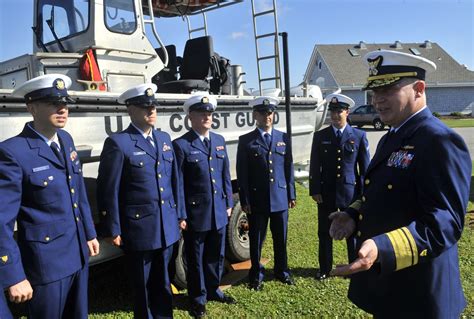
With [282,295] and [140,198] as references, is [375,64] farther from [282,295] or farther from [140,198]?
[282,295]

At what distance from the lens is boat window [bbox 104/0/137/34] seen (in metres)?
3.61

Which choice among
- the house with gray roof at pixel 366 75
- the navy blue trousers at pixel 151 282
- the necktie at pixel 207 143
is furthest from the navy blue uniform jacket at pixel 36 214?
the house with gray roof at pixel 366 75

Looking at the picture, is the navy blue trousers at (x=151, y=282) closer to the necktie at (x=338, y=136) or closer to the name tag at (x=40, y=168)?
the name tag at (x=40, y=168)

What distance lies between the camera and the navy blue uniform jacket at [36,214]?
1959 millimetres

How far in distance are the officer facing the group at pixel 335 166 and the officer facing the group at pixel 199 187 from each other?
108 centimetres

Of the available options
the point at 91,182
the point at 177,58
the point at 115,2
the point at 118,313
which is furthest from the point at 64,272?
the point at 177,58

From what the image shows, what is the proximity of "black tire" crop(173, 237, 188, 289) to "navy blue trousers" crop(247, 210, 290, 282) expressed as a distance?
0.64 m

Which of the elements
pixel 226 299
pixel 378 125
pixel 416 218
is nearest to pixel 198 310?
pixel 226 299

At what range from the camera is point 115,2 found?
12.0 ft

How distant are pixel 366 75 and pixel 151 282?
102 feet

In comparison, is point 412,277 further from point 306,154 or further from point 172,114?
point 306,154

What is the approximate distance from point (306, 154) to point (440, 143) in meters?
3.63

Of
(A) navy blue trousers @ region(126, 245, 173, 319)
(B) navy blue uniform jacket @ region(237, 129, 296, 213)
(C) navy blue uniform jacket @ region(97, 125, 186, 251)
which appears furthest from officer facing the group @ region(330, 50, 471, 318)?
(B) navy blue uniform jacket @ region(237, 129, 296, 213)

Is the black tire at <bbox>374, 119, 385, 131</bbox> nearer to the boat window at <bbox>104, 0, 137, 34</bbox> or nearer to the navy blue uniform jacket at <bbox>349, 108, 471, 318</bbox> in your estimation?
the boat window at <bbox>104, 0, 137, 34</bbox>
